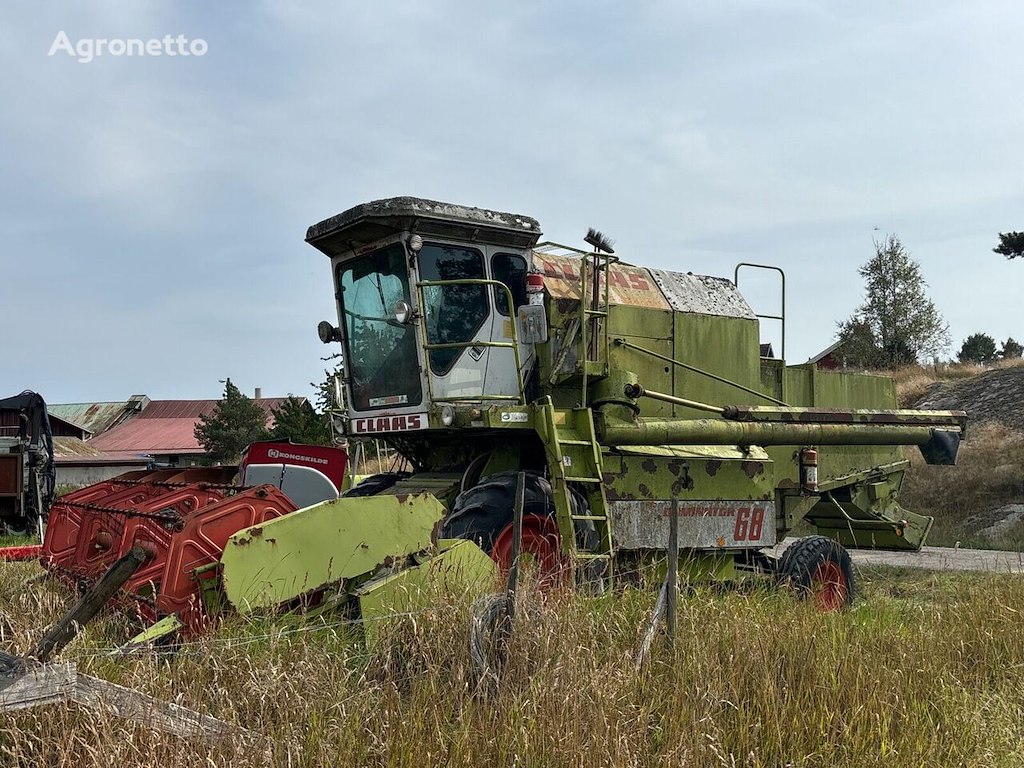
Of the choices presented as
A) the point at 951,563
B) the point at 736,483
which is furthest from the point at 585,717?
the point at 951,563

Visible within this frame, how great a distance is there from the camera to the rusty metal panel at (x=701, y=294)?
8.61 metres

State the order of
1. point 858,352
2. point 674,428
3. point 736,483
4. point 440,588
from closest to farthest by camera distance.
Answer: point 440,588 < point 674,428 < point 736,483 < point 858,352

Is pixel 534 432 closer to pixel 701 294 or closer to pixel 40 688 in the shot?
pixel 701 294

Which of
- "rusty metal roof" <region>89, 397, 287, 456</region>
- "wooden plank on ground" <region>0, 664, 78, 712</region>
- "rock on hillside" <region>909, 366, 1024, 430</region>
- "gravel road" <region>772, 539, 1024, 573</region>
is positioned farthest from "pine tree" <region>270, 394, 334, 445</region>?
"wooden plank on ground" <region>0, 664, 78, 712</region>

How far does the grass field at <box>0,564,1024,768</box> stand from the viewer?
3594mm

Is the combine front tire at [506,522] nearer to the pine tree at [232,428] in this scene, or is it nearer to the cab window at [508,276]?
the cab window at [508,276]

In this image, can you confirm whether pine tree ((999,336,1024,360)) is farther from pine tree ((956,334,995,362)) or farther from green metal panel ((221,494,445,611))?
green metal panel ((221,494,445,611))

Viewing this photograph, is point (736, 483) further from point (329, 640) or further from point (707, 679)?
point (329, 640)

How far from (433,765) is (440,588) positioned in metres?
1.47

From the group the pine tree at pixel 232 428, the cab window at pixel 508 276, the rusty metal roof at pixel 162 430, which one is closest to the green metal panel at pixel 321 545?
the cab window at pixel 508 276

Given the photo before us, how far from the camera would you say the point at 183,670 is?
410 centimetres

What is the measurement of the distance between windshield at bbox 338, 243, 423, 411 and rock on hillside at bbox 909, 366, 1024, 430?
19486mm

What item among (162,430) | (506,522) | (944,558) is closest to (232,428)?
(162,430)

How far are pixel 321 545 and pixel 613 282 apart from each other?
13.9ft
